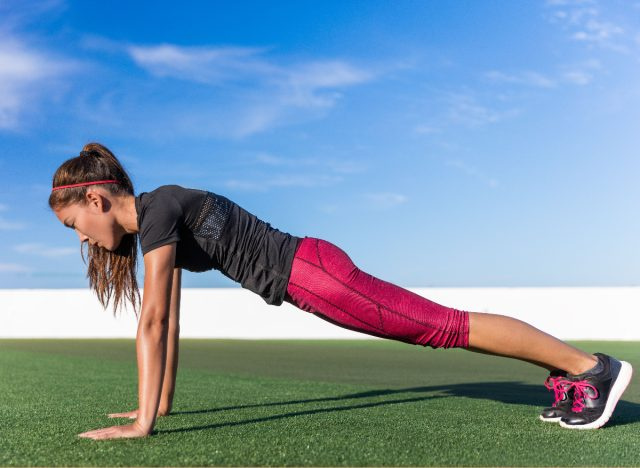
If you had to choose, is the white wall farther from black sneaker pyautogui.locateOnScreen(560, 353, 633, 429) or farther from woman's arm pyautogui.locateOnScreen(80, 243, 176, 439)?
woman's arm pyautogui.locateOnScreen(80, 243, 176, 439)

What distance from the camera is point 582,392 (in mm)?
2959

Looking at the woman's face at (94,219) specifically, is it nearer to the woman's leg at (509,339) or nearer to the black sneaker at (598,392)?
the woman's leg at (509,339)

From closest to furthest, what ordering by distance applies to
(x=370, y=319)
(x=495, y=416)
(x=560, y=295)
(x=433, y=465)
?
1. (x=433, y=465)
2. (x=370, y=319)
3. (x=495, y=416)
4. (x=560, y=295)

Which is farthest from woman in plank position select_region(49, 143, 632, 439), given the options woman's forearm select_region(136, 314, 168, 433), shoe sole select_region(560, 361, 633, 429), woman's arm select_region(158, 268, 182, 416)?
woman's arm select_region(158, 268, 182, 416)

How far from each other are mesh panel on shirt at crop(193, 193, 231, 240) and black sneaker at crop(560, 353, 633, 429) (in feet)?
5.41

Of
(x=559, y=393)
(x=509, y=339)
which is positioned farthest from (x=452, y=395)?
(x=509, y=339)

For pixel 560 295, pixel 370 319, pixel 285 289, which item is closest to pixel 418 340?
pixel 370 319

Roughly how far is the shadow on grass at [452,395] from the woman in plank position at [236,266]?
0.62 meters

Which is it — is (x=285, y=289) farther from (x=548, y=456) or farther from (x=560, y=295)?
(x=560, y=295)

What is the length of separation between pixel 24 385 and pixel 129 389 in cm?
92

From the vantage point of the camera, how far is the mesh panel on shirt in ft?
8.85

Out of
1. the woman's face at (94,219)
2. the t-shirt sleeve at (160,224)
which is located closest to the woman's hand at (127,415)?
the woman's face at (94,219)

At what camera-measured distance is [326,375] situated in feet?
21.2

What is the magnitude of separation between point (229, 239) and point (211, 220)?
10 centimetres
